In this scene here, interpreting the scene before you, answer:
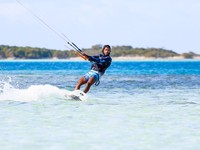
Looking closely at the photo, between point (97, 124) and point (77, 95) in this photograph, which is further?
point (77, 95)

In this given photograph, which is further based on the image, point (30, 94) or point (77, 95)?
point (30, 94)

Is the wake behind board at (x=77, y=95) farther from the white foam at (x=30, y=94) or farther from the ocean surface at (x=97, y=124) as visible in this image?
the white foam at (x=30, y=94)

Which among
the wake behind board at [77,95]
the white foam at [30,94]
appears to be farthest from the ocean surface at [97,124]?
the wake behind board at [77,95]

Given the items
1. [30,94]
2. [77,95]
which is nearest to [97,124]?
[77,95]

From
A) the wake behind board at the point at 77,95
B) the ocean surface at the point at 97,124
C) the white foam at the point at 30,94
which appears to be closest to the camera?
the ocean surface at the point at 97,124

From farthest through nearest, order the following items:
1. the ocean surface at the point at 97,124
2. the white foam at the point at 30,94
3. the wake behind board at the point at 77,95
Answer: the white foam at the point at 30,94 → the wake behind board at the point at 77,95 → the ocean surface at the point at 97,124

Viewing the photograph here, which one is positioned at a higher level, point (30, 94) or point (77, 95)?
point (77, 95)

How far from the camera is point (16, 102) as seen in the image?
1673 centimetres

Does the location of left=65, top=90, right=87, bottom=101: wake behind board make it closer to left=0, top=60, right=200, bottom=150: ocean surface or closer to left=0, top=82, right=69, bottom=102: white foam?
left=0, top=60, right=200, bottom=150: ocean surface

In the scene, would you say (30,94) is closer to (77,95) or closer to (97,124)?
(77,95)

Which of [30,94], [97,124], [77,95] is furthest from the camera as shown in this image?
[30,94]

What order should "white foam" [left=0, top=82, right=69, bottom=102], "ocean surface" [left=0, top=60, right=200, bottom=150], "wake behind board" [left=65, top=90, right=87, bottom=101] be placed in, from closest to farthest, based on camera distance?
"ocean surface" [left=0, top=60, right=200, bottom=150] → "wake behind board" [left=65, top=90, right=87, bottom=101] → "white foam" [left=0, top=82, right=69, bottom=102]

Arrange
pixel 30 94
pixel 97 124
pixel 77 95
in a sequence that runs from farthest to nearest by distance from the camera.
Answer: pixel 30 94, pixel 77 95, pixel 97 124

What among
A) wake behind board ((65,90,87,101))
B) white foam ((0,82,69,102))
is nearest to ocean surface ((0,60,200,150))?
white foam ((0,82,69,102))
